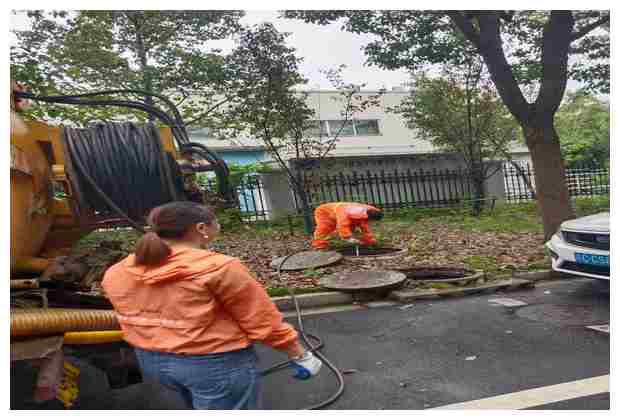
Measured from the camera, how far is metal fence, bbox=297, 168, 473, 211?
1211cm

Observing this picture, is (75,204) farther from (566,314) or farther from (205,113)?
(205,113)

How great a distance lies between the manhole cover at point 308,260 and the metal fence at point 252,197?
4.25m

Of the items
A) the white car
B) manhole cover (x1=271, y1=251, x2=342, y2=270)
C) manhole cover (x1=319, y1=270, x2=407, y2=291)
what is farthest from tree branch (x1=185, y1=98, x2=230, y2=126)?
the white car

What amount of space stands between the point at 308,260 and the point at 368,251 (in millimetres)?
1175

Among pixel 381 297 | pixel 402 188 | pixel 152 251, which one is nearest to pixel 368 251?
pixel 381 297

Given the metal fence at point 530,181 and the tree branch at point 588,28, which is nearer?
the tree branch at point 588,28

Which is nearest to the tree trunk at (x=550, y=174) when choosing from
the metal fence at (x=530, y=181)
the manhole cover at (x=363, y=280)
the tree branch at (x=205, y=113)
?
the manhole cover at (x=363, y=280)

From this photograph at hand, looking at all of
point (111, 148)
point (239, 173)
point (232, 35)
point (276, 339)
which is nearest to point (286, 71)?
point (232, 35)

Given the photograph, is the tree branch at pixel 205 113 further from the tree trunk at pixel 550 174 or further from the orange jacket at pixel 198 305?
the orange jacket at pixel 198 305

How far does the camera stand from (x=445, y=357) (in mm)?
3209

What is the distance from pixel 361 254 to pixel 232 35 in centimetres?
411

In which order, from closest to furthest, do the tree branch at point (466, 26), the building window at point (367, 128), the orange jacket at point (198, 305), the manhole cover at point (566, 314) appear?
the orange jacket at point (198, 305)
the manhole cover at point (566, 314)
the tree branch at point (466, 26)
the building window at point (367, 128)

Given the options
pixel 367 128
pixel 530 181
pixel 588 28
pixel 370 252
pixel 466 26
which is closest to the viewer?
pixel 588 28

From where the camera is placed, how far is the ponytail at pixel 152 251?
162 centimetres
